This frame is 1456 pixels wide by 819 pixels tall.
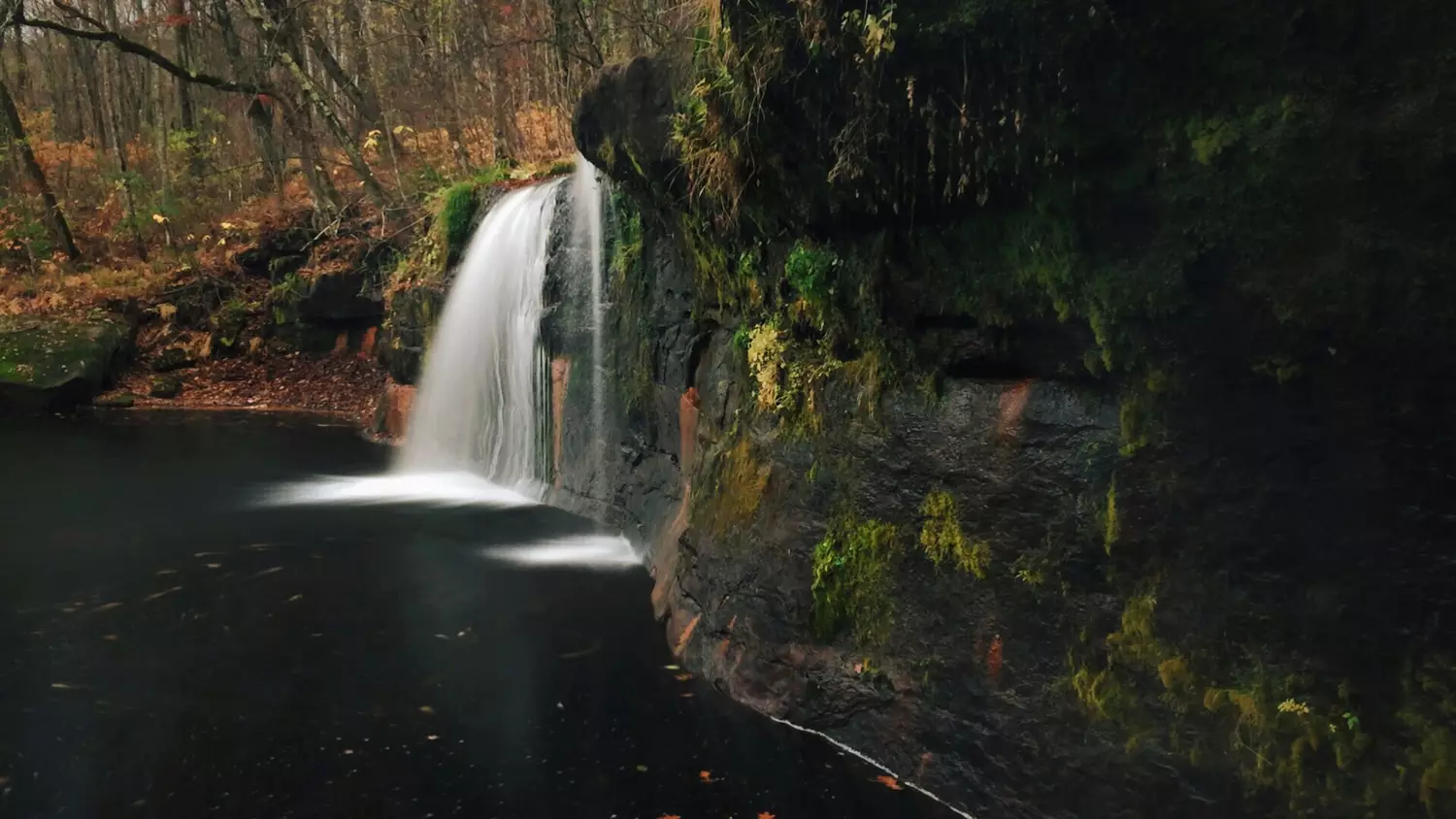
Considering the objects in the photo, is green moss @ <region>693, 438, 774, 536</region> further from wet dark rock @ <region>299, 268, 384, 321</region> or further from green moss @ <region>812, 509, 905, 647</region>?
wet dark rock @ <region>299, 268, 384, 321</region>

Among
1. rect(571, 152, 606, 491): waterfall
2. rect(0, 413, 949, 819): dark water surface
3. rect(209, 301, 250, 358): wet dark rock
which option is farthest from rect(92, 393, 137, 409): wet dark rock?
rect(571, 152, 606, 491): waterfall

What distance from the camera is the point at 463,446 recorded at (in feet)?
42.3

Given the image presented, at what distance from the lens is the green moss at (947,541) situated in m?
4.28

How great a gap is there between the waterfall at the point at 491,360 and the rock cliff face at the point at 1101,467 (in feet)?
19.1

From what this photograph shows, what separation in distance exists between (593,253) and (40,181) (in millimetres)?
17578

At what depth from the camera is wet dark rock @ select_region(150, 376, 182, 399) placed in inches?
728

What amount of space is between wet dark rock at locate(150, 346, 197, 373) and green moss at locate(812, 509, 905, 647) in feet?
A: 59.5

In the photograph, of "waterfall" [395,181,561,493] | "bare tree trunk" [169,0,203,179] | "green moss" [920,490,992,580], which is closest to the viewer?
"green moss" [920,490,992,580]

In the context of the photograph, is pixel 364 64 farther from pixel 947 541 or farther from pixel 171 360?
pixel 947 541

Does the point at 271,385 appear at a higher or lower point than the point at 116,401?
higher

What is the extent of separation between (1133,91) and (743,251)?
288 centimetres

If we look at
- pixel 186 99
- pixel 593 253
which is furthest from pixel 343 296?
pixel 593 253

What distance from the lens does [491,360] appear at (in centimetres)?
1229

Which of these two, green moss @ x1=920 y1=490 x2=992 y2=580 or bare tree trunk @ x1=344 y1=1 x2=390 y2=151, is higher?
bare tree trunk @ x1=344 y1=1 x2=390 y2=151
